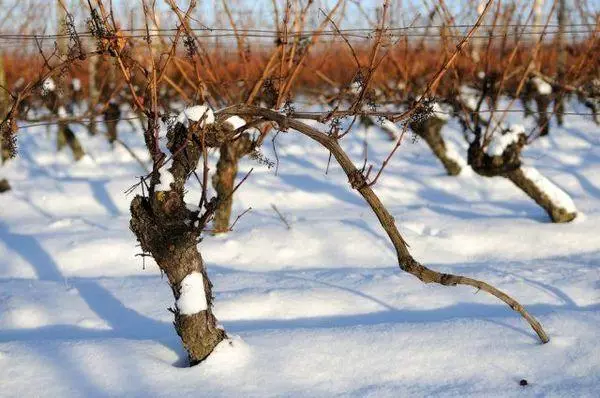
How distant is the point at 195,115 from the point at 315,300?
4.09 ft

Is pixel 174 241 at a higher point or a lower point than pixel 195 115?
lower

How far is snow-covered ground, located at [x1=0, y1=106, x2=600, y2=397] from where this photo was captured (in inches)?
94.3

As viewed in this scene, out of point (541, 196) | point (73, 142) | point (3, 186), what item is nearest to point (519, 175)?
point (541, 196)

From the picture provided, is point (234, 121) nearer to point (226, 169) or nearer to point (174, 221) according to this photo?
point (174, 221)

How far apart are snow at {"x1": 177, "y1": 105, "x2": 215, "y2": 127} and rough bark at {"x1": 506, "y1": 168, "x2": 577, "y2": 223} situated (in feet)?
9.71

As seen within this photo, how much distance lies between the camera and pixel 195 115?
230 centimetres

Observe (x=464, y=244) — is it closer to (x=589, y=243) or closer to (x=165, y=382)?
(x=589, y=243)

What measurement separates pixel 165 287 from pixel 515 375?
1.88 metres

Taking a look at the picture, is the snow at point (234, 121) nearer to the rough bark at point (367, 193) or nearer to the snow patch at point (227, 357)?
the rough bark at point (367, 193)

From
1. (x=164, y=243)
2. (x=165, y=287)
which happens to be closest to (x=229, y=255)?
(x=165, y=287)

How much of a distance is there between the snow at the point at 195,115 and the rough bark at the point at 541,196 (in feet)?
9.71

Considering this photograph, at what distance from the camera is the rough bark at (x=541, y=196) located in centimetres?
466

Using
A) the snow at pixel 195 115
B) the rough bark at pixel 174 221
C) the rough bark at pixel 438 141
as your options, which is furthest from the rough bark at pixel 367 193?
the rough bark at pixel 438 141

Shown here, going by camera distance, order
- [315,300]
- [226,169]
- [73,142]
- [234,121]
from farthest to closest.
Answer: [73,142], [226,169], [315,300], [234,121]
